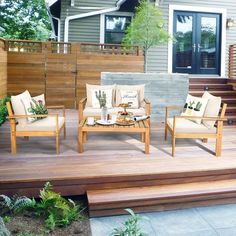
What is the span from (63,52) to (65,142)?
4308 millimetres

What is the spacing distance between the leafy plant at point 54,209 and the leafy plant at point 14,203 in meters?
0.11

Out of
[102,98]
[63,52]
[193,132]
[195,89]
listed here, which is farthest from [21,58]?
[193,132]

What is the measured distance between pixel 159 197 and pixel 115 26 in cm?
782

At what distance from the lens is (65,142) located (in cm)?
513

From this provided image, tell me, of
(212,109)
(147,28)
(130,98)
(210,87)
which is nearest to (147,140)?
(212,109)

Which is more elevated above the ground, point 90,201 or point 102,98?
point 102,98

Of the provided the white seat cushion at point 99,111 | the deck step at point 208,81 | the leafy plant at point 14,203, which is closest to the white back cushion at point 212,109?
the white seat cushion at point 99,111

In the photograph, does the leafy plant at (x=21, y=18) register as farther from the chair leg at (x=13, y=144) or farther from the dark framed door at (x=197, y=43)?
the chair leg at (x=13, y=144)

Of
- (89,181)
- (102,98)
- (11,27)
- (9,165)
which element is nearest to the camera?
(89,181)

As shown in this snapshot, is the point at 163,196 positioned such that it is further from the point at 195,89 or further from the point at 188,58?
the point at 188,58

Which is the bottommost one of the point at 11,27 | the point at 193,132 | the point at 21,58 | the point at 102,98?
the point at 193,132

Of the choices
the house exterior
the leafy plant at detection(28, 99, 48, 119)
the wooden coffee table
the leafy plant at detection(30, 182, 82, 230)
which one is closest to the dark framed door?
the house exterior

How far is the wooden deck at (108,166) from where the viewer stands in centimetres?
347

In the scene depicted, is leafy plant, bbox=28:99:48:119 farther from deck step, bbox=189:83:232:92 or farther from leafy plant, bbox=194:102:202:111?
deck step, bbox=189:83:232:92
